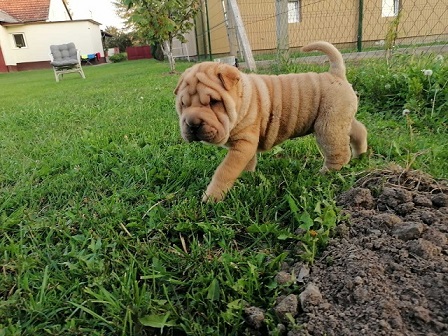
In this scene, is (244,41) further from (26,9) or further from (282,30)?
(26,9)

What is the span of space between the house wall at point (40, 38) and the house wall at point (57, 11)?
2036 millimetres

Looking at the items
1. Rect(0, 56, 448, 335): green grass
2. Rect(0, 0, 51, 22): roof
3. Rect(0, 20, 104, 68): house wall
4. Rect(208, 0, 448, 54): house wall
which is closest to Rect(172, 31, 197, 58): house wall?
Rect(208, 0, 448, 54): house wall

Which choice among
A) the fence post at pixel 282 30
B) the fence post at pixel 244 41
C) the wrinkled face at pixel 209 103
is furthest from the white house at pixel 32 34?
the wrinkled face at pixel 209 103

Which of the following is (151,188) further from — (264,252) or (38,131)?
(38,131)

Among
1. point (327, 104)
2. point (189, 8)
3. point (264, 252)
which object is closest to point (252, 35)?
point (189, 8)

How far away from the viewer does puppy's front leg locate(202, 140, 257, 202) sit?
219cm

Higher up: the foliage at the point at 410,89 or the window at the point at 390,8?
the window at the point at 390,8

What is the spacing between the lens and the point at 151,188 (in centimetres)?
253

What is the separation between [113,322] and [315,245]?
91 centimetres

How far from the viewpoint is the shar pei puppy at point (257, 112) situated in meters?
2.09

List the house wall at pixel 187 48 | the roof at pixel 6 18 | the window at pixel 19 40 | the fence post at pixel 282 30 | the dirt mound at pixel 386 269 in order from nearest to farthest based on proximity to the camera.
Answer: the dirt mound at pixel 386 269 < the fence post at pixel 282 30 < the house wall at pixel 187 48 < the roof at pixel 6 18 < the window at pixel 19 40

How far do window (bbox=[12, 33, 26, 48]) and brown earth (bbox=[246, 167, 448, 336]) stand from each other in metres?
39.2

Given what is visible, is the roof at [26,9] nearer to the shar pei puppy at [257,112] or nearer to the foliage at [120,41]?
the foliage at [120,41]

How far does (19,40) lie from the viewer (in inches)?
1335
